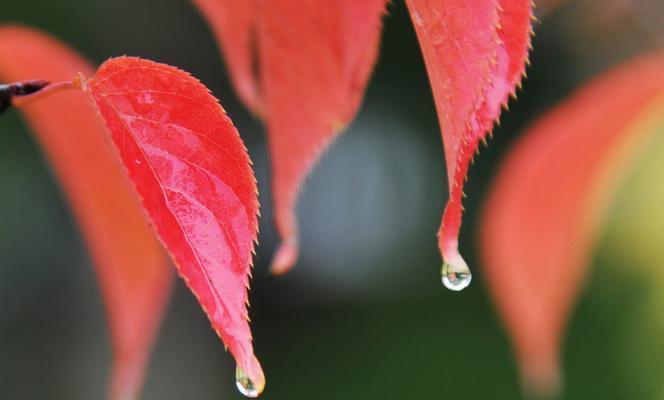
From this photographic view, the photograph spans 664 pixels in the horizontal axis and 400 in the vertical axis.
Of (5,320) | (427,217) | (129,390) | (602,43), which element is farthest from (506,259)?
(5,320)

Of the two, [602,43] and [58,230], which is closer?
[602,43]

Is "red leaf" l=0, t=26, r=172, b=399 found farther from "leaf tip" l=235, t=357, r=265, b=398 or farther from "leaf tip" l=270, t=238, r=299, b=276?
"leaf tip" l=235, t=357, r=265, b=398

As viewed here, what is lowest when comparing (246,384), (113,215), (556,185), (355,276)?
(355,276)

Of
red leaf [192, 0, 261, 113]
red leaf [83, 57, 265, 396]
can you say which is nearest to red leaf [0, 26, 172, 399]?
red leaf [192, 0, 261, 113]

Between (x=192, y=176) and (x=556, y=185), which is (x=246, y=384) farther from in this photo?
(x=556, y=185)

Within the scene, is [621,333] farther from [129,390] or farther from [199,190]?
[199,190]

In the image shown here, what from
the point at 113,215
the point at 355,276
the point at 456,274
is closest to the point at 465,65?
the point at 456,274

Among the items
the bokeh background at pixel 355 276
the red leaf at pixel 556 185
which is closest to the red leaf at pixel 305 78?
the red leaf at pixel 556 185

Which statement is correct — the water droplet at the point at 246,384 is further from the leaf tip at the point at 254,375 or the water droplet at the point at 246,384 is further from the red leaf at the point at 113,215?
the red leaf at the point at 113,215
